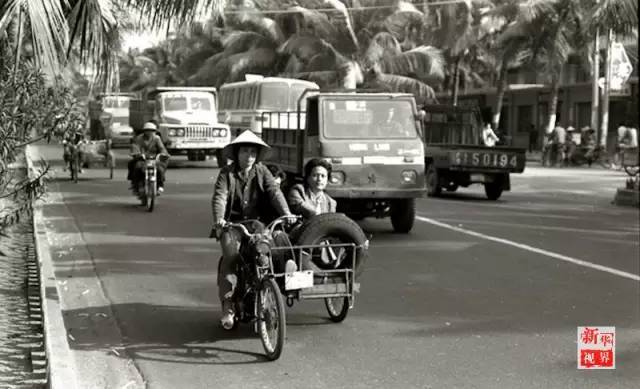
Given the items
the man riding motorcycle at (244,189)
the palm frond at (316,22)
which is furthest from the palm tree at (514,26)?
the man riding motorcycle at (244,189)

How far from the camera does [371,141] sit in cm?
1359

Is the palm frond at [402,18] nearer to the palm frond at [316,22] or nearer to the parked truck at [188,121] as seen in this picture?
the palm frond at [316,22]

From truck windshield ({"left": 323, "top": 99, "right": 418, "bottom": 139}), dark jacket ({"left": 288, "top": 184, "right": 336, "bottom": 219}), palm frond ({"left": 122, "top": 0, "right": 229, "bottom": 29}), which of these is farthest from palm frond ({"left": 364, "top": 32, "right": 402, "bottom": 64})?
dark jacket ({"left": 288, "top": 184, "right": 336, "bottom": 219})

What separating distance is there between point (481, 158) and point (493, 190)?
1.12 meters

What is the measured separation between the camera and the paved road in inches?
245

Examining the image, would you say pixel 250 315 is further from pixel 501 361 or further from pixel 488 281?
pixel 488 281

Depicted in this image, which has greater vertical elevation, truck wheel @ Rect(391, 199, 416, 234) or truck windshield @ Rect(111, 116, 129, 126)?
truck windshield @ Rect(111, 116, 129, 126)

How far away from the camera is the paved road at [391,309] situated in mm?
6219

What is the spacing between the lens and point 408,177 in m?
13.5

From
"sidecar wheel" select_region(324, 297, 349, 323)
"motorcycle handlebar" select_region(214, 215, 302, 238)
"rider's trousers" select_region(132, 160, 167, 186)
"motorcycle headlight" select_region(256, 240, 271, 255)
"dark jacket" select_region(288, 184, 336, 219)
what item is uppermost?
"dark jacket" select_region(288, 184, 336, 219)

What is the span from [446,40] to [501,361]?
1438 inches

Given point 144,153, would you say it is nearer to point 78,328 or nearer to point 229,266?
point 78,328

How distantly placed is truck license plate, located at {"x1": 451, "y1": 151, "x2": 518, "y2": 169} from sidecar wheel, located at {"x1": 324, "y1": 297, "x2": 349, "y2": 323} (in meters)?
12.3

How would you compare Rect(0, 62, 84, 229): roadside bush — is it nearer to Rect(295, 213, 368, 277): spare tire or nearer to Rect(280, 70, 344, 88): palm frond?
Rect(295, 213, 368, 277): spare tire
